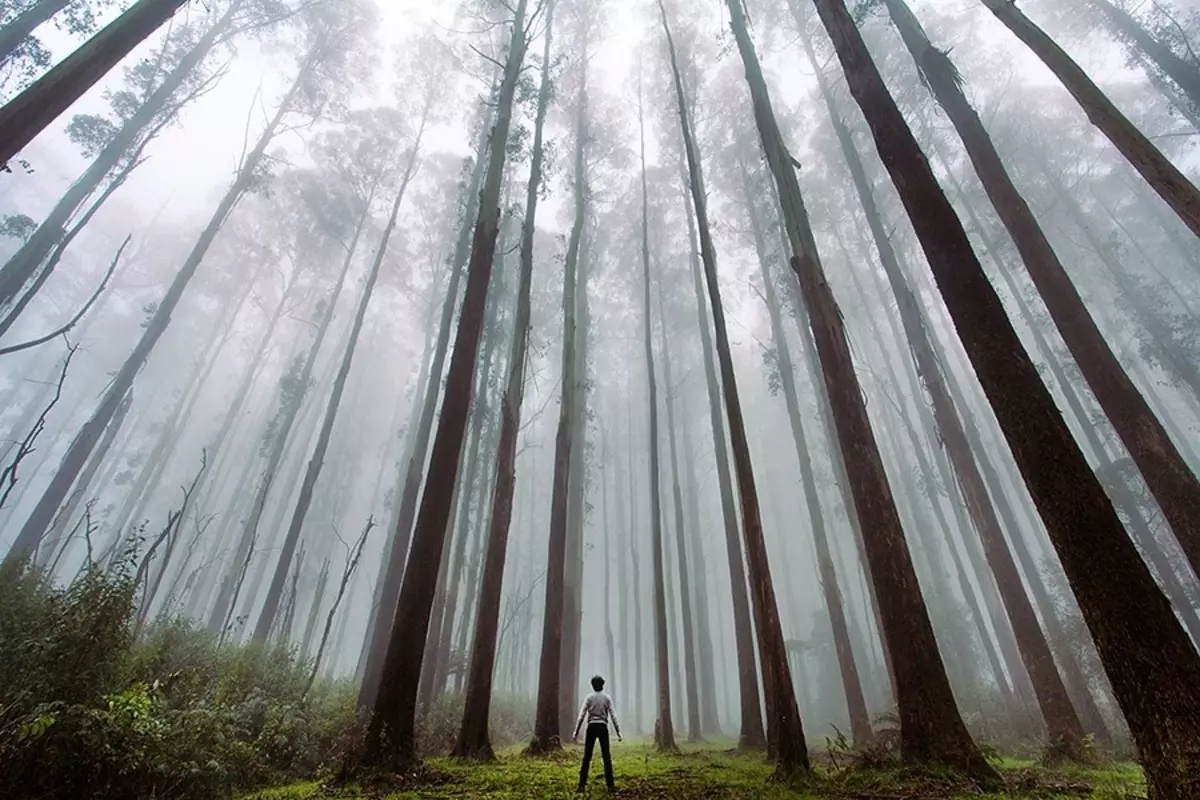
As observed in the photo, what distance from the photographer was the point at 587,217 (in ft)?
63.0

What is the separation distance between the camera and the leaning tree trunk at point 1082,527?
2504 mm

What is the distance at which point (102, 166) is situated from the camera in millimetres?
14805

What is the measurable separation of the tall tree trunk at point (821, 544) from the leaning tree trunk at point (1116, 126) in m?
9.46

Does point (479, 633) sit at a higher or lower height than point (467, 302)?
lower

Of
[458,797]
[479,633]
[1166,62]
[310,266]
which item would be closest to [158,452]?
[310,266]

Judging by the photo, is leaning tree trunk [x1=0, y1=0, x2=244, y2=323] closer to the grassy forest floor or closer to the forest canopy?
the forest canopy

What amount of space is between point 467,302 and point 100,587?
538 centimetres

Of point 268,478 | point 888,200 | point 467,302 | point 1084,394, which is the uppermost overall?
point 888,200

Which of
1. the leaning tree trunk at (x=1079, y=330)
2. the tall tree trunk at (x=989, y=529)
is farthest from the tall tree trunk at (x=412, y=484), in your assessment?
the leaning tree trunk at (x=1079, y=330)

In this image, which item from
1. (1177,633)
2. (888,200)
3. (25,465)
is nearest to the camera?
(1177,633)

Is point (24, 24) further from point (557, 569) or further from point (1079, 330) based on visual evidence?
point (1079, 330)

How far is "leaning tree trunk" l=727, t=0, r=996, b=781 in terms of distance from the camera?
5.07 metres

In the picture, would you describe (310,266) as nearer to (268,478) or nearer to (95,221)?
(268,478)

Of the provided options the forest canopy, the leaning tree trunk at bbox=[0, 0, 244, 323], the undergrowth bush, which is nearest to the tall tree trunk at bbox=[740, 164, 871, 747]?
the forest canopy
